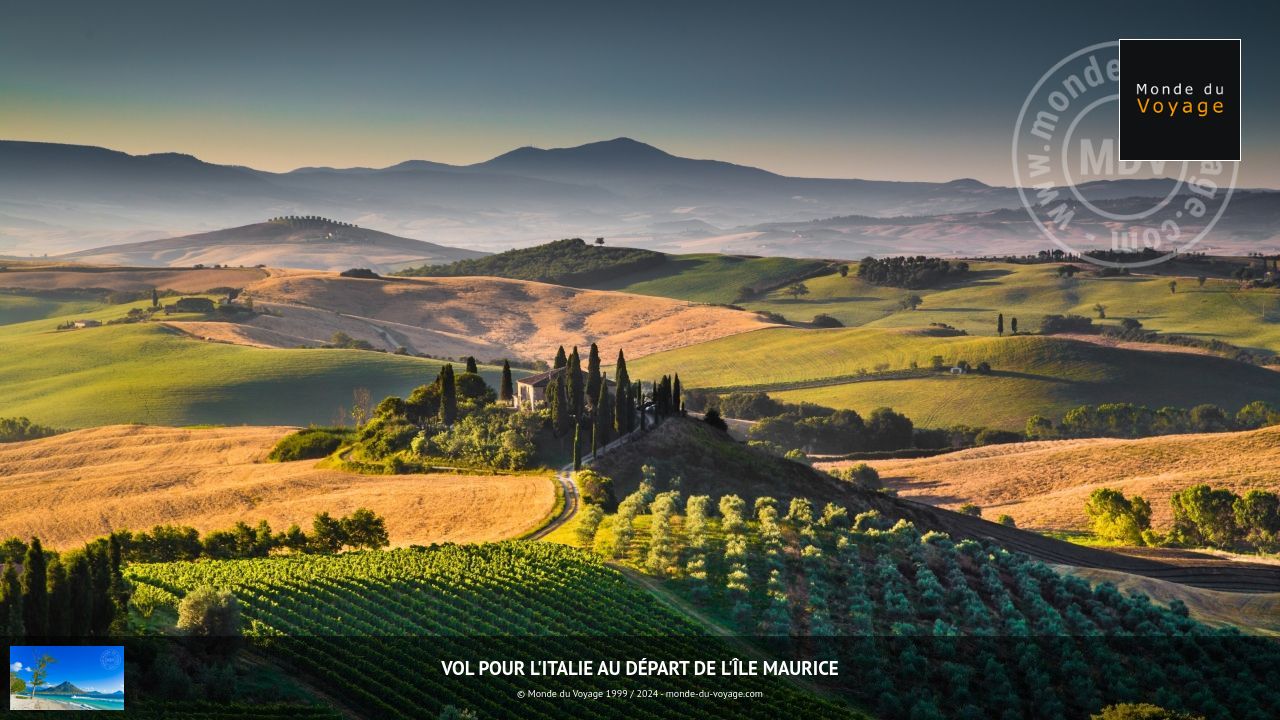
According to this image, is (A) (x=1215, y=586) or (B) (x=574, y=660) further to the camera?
(A) (x=1215, y=586)

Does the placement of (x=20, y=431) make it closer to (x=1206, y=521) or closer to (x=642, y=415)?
(x=642, y=415)

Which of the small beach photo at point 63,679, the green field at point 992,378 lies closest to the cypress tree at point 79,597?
the small beach photo at point 63,679

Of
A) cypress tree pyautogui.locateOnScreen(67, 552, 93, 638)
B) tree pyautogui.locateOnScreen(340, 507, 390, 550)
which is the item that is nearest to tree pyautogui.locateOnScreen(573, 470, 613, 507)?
tree pyautogui.locateOnScreen(340, 507, 390, 550)

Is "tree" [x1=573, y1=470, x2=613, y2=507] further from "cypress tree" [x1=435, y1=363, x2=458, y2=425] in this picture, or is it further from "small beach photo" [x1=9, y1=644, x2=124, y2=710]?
"small beach photo" [x1=9, y1=644, x2=124, y2=710]

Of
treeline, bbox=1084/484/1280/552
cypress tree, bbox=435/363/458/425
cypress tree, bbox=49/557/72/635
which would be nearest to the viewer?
cypress tree, bbox=49/557/72/635

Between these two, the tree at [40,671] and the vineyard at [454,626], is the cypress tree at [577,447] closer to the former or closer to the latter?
the vineyard at [454,626]

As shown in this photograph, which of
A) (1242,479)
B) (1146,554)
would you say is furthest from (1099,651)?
(1242,479)

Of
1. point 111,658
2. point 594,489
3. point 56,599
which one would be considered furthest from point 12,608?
point 594,489

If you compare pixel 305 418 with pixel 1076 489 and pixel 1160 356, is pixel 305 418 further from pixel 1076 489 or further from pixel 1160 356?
pixel 1160 356
